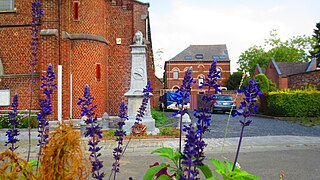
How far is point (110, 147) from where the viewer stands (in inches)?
351

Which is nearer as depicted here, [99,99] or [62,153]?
[62,153]

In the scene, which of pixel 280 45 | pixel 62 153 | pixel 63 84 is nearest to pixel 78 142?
pixel 62 153

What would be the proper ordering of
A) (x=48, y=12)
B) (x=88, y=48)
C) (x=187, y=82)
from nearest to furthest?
(x=187, y=82)
(x=48, y=12)
(x=88, y=48)

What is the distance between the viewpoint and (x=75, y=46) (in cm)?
1409

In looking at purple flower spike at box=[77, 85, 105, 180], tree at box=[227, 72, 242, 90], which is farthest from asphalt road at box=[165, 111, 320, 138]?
tree at box=[227, 72, 242, 90]

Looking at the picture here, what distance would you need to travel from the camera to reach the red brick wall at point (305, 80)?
2240cm

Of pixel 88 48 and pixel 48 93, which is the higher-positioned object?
pixel 88 48

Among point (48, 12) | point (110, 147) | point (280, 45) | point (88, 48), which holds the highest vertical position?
point (280, 45)

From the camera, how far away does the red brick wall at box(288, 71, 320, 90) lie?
2240 centimetres

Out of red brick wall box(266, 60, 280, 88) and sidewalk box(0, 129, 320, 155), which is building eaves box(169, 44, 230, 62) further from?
sidewalk box(0, 129, 320, 155)

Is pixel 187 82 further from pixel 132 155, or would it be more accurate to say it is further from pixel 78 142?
pixel 132 155

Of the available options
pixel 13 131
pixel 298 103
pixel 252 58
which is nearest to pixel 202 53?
pixel 252 58

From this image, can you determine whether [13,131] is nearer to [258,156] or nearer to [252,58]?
[258,156]

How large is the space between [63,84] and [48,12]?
3410 mm
